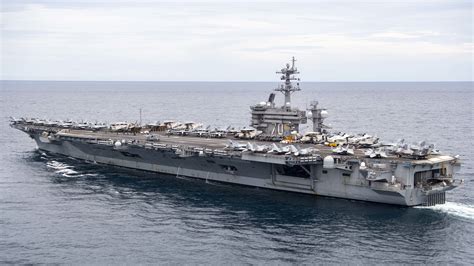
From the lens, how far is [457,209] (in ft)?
102

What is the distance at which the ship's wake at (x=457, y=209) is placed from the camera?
30.2 metres

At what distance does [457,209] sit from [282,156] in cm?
982

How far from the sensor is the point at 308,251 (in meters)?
24.6

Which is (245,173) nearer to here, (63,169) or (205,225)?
(205,225)

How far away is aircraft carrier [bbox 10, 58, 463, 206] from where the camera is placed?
31375 mm

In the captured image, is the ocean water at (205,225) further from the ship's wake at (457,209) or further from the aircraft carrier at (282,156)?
the aircraft carrier at (282,156)

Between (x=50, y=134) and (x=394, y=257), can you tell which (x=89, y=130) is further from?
(x=394, y=257)

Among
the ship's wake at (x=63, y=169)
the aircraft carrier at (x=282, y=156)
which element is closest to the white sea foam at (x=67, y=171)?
the ship's wake at (x=63, y=169)

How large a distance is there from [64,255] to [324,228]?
11900mm

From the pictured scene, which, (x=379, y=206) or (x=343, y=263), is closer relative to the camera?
(x=343, y=263)

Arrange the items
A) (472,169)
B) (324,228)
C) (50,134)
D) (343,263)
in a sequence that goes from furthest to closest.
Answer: (50,134)
(472,169)
(324,228)
(343,263)

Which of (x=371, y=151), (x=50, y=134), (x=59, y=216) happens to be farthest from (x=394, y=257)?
(x=50, y=134)

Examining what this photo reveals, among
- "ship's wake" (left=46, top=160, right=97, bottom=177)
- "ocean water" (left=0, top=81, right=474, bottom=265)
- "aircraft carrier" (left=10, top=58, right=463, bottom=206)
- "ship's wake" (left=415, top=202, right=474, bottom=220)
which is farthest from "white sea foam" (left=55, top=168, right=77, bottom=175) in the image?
"ship's wake" (left=415, top=202, right=474, bottom=220)

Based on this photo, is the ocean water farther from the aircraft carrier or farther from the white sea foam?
the white sea foam
